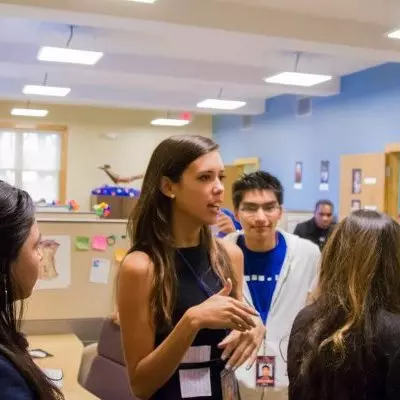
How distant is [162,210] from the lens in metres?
1.48

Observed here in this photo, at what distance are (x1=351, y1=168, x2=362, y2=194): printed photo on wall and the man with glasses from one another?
5.77 m

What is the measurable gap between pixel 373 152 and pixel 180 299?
6.64 m

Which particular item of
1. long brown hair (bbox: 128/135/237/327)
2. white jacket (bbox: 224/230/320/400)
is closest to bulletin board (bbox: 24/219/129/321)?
white jacket (bbox: 224/230/320/400)

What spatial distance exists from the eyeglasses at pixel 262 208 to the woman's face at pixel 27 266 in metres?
1.20

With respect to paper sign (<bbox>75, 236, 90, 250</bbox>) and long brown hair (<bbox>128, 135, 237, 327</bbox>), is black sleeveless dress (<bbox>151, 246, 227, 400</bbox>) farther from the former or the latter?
paper sign (<bbox>75, 236, 90, 250</bbox>)

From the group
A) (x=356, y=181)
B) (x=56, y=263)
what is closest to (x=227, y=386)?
(x=56, y=263)

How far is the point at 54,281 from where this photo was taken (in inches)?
124

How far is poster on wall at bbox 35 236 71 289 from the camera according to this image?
312 centimetres

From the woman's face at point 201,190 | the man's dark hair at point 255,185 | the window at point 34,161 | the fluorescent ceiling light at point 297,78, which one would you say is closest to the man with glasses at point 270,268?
the man's dark hair at point 255,185

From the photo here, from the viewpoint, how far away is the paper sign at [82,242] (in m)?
3.19

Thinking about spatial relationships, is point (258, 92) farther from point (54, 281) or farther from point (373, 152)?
point (54, 281)

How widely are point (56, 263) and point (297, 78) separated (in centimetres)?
469

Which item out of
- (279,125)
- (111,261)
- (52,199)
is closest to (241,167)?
(279,125)

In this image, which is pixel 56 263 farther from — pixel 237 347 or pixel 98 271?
pixel 237 347
